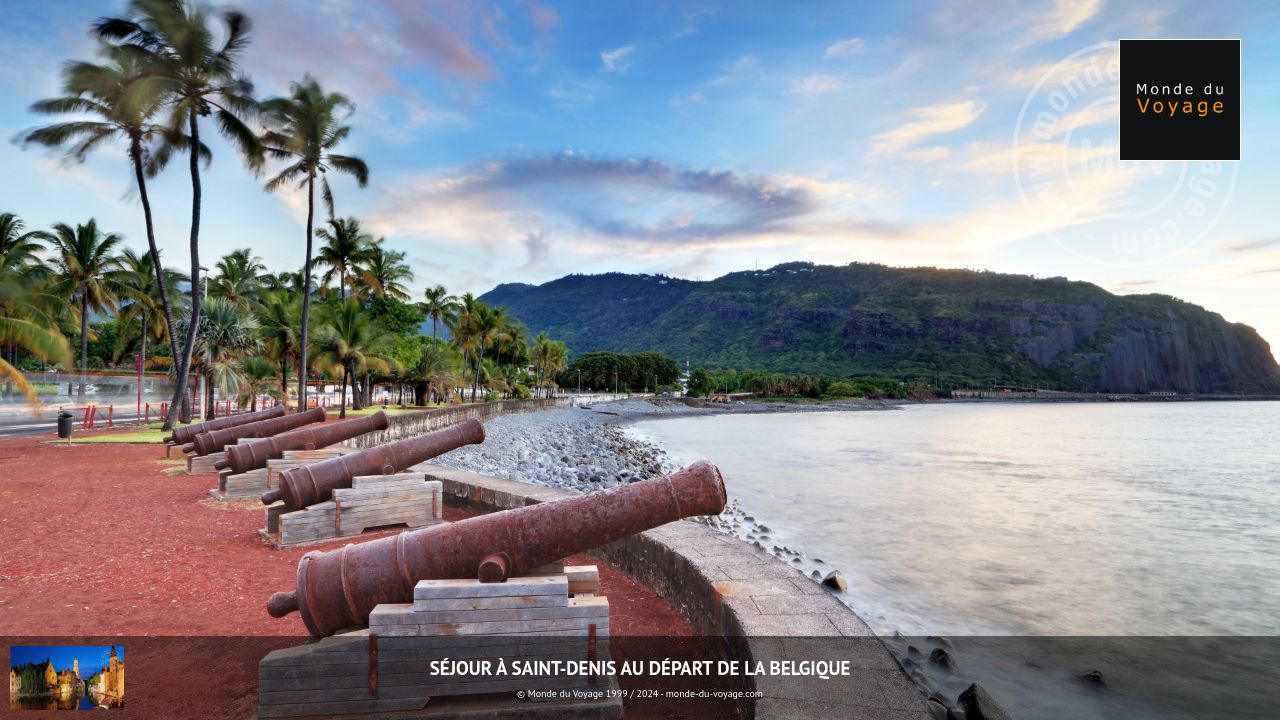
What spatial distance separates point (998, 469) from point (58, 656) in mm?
30569

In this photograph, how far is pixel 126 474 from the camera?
33.9ft

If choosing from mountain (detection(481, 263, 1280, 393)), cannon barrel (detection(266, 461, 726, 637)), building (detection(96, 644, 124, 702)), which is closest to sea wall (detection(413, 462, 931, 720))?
cannon barrel (detection(266, 461, 726, 637))

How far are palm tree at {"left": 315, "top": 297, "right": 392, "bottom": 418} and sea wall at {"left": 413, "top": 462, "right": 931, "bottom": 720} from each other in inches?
1024

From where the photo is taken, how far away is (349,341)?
92.2 feet

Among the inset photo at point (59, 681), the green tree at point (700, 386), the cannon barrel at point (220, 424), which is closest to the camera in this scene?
the inset photo at point (59, 681)

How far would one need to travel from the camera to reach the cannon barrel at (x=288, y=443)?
7.91 metres

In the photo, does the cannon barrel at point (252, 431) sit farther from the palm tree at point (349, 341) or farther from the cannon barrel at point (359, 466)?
the palm tree at point (349, 341)

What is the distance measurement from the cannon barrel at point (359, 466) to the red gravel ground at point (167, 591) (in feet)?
1.62

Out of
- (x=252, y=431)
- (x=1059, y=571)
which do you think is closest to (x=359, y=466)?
(x=252, y=431)

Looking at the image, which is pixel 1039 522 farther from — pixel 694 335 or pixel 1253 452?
pixel 694 335

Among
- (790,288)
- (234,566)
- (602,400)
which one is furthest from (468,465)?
(790,288)

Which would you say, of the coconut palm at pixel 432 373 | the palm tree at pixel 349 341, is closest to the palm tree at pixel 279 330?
the palm tree at pixel 349 341

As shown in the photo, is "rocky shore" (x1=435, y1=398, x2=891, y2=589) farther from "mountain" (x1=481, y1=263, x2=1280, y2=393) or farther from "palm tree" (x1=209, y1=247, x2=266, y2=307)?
"mountain" (x1=481, y1=263, x2=1280, y2=393)

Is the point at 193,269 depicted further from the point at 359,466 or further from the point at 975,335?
the point at 975,335
